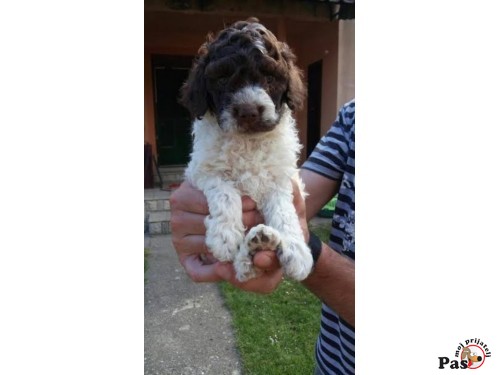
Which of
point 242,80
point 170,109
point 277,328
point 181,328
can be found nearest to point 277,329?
point 277,328

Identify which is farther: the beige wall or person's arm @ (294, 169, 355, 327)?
the beige wall

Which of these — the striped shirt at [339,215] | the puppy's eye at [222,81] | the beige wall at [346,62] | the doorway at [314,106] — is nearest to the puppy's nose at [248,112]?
the puppy's eye at [222,81]

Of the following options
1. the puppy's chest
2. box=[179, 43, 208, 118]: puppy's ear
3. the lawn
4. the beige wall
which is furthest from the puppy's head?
the beige wall

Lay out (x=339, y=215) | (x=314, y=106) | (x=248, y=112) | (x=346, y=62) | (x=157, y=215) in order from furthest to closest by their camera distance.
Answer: (x=314, y=106)
(x=346, y=62)
(x=157, y=215)
(x=339, y=215)
(x=248, y=112)

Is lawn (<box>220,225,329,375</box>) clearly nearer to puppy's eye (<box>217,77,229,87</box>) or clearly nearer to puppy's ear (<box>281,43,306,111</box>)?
puppy's ear (<box>281,43,306,111</box>)

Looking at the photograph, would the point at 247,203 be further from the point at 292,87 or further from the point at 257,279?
the point at 292,87
